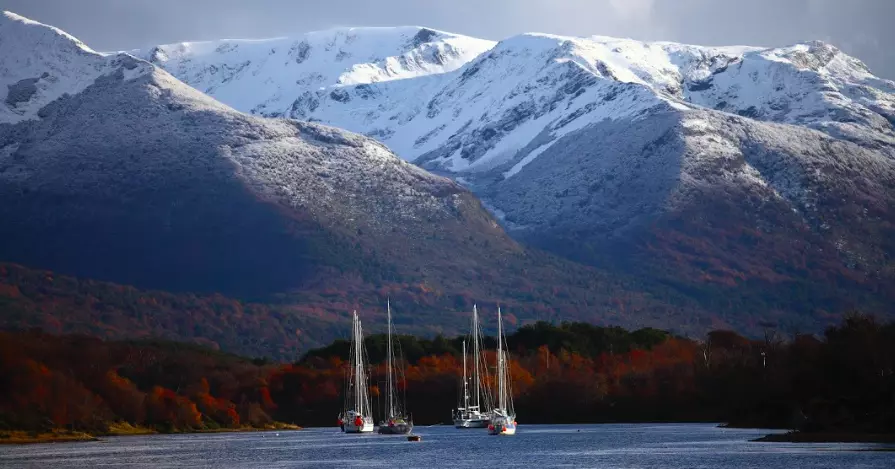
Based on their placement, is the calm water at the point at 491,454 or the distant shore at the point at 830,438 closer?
the calm water at the point at 491,454

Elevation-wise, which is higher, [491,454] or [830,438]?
[491,454]

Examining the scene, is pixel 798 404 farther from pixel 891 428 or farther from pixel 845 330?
pixel 891 428

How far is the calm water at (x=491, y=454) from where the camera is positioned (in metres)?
141

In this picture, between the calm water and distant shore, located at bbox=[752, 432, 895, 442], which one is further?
distant shore, located at bbox=[752, 432, 895, 442]

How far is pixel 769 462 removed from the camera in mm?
137000

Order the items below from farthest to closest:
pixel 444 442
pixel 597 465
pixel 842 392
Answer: pixel 444 442, pixel 842 392, pixel 597 465

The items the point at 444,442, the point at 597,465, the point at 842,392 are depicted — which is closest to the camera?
the point at 597,465

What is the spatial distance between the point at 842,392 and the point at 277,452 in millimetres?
64042

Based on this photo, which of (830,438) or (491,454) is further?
(491,454)

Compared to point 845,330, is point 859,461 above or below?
below

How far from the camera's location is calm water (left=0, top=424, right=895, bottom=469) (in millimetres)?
141375

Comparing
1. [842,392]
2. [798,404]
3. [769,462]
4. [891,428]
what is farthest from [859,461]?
[798,404]

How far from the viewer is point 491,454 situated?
166 metres

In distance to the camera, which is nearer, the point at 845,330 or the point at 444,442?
the point at 845,330
